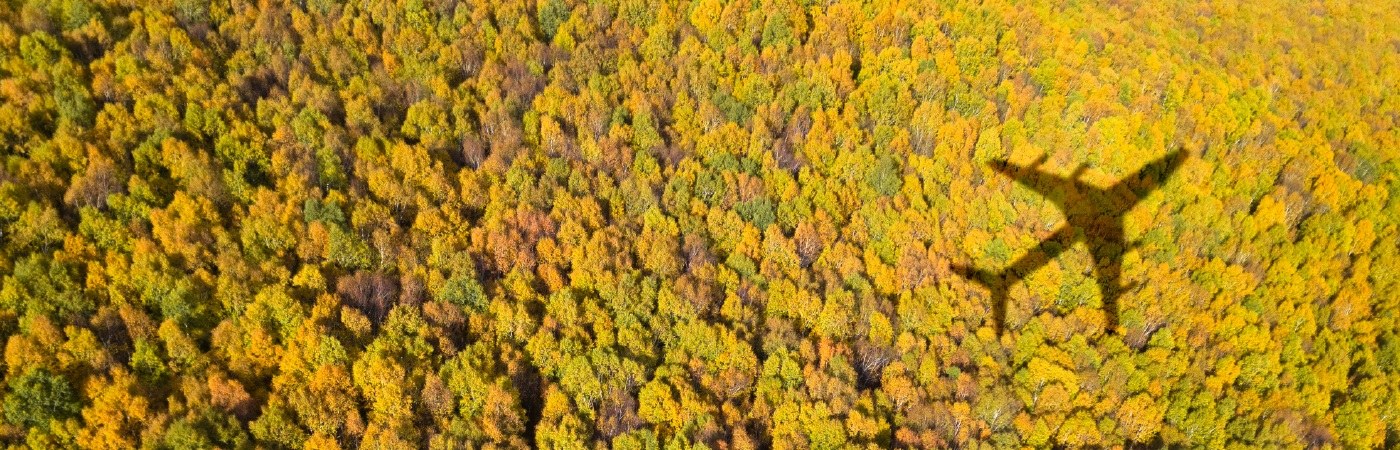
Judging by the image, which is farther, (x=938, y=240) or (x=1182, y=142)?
(x=1182, y=142)

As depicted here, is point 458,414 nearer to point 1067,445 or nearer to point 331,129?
point 331,129

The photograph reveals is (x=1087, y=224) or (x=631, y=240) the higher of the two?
(x=1087, y=224)

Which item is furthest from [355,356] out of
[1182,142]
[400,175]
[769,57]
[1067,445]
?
[1182,142]

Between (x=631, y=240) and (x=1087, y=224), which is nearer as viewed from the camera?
(x=631, y=240)

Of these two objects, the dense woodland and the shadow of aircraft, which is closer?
the dense woodland

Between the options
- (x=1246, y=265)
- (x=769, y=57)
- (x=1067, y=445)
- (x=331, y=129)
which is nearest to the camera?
(x=1067, y=445)
